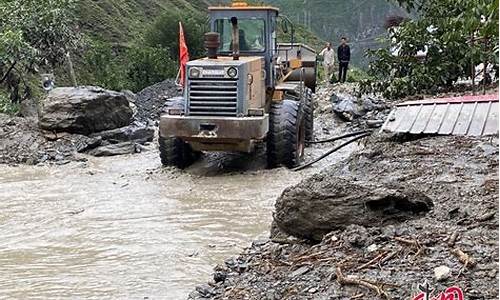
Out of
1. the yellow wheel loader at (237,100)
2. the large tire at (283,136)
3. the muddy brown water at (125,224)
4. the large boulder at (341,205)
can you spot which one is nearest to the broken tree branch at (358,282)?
the large boulder at (341,205)

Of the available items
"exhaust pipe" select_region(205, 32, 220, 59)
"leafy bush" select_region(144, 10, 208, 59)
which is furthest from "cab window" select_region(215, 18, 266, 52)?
"leafy bush" select_region(144, 10, 208, 59)

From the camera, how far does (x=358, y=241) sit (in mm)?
4879

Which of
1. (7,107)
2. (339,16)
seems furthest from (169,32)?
(339,16)

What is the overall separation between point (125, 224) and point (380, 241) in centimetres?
422

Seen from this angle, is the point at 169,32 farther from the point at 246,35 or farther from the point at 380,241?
the point at 380,241

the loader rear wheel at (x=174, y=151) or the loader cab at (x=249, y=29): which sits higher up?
the loader cab at (x=249, y=29)

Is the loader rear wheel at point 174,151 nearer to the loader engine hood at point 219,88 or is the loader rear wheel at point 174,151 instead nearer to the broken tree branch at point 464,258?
the loader engine hood at point 219,88

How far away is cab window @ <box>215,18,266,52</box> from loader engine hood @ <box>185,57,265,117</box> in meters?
0.80

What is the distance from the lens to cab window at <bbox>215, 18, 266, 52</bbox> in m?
11.4

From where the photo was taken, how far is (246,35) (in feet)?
37.7

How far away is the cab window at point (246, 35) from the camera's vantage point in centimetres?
1145

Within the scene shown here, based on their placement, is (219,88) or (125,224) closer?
(125,224)

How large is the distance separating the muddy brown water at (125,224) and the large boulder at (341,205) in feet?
3.62

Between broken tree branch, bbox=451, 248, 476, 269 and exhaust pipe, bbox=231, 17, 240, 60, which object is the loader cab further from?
broken tree branch, bbox=451, 248, 476, 269
